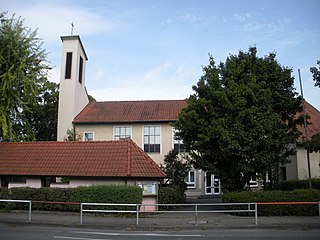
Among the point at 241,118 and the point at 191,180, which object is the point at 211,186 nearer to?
the point at 191,180

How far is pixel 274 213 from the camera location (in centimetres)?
1587

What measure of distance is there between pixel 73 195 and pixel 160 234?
24.9 ft

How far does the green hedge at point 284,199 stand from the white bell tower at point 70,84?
2038cm

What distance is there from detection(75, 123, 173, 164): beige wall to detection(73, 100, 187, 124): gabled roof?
58 cm

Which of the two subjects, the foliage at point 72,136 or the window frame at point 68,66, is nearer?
the foliage at point 72,136

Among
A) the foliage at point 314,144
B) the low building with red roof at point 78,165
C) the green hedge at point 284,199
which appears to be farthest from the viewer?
the low building with red roof at point 78,165

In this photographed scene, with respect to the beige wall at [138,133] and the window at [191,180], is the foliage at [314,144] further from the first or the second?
the beige wall at [138,133]

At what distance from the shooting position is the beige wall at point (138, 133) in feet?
103

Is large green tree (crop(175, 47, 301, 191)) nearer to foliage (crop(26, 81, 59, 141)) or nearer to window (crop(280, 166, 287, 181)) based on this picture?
window (crop(280, 166, 287, 181))

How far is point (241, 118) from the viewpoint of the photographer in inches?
699

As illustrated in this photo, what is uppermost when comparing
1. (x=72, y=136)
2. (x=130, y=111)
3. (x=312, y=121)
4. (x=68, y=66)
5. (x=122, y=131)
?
(x=68, y=66)

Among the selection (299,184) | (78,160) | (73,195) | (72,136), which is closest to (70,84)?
(72,136)

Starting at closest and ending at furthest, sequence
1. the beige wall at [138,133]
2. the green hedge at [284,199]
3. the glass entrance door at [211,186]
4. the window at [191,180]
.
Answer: the green hedge at [284,199] → the window at [191,180] → the beige wall at [138,133] → the glass entrance door at [211,186]

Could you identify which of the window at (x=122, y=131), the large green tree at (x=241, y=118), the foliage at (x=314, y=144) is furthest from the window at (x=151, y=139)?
the foliage at (x=314, y=144)
